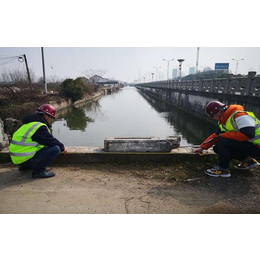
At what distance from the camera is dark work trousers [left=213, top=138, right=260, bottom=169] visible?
9.08 feet

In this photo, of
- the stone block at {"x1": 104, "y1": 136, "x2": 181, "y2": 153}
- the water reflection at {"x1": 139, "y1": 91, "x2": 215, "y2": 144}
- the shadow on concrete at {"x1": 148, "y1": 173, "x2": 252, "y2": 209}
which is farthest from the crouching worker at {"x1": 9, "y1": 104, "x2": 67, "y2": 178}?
the water reflection at {"x1": 139, "y1": 91, "x2": 215, "y2": 144}

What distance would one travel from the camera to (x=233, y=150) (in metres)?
2.87

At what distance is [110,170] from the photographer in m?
3.33

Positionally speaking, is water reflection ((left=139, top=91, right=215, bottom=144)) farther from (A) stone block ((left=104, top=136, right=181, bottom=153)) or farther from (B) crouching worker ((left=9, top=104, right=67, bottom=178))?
(B) crouching worker ((left=9, top=104, right=67, bottom=178))

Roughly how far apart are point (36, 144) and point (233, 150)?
3.00 m

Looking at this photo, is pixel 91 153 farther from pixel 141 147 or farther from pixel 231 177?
pixel 231 177

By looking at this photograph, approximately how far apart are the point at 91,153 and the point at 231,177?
2446mm

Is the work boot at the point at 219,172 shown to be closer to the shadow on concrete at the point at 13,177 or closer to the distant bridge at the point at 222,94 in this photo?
the shadow on concrete at the point at 13,177

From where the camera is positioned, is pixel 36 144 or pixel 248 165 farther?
pixel 248 165

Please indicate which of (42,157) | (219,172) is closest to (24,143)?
(42,157)

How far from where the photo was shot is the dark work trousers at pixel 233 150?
9.08 feet

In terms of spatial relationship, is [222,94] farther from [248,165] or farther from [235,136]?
[235,136]

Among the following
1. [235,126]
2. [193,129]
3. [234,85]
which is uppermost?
[234,85]

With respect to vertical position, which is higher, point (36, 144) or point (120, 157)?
point (36, 144)
